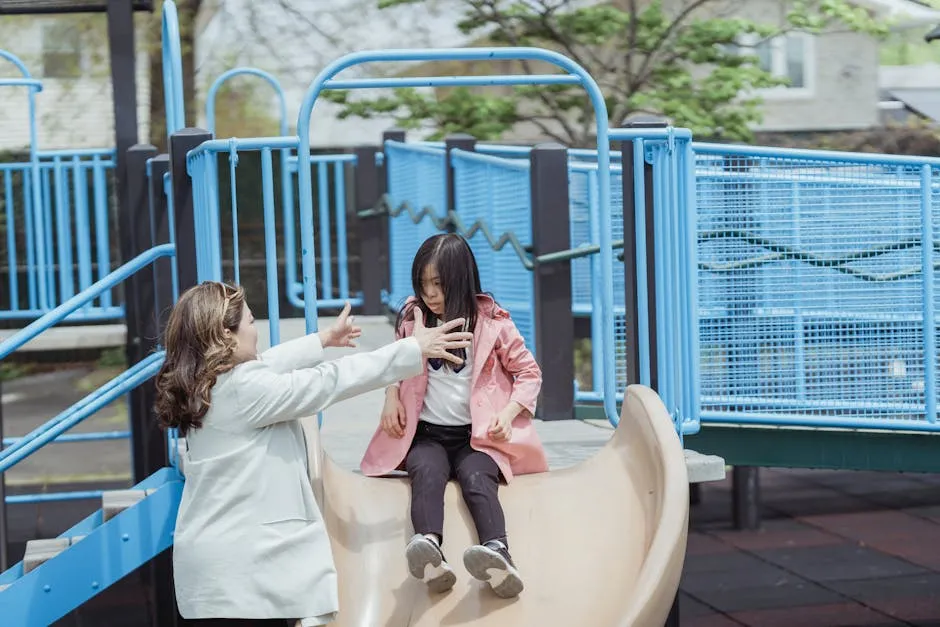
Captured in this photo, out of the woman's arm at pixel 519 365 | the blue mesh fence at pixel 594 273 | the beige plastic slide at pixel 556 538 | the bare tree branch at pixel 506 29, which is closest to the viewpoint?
the beige plastic slide at pixel 556 538

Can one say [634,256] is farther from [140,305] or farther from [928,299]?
[140,305]

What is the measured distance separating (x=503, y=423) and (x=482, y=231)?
3072mm

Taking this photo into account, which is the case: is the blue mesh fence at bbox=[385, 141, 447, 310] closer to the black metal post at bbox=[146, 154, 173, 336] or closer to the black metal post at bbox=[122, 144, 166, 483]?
the black metal post at bbox=[122, 144, 166, 483]

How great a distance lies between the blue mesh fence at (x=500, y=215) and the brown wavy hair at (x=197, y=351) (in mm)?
2784

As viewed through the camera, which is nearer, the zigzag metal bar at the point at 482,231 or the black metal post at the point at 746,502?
the zigzag metal bar at the point at 482,231

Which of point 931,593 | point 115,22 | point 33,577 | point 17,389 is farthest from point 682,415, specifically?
point 17,389

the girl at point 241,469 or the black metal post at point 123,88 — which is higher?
the black metal post at point 123,88

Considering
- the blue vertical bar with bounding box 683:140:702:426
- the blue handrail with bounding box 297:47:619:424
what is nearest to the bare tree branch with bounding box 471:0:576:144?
the blue vertical bar with bounding box 683:140:702:426

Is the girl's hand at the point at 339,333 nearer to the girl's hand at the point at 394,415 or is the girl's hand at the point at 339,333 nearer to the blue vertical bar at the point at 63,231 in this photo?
the girl's hand at the point at 394,415

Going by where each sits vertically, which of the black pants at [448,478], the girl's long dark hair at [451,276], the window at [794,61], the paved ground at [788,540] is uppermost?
the window at [794,61]

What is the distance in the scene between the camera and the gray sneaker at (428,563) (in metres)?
4.13

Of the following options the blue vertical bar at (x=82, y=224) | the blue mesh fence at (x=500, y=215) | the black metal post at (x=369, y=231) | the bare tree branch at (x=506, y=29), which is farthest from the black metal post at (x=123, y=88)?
the bare tree branch at (x=506, y=29)

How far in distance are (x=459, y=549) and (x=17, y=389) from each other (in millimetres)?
14009

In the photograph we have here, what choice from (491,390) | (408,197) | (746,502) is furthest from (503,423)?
(746,502)
